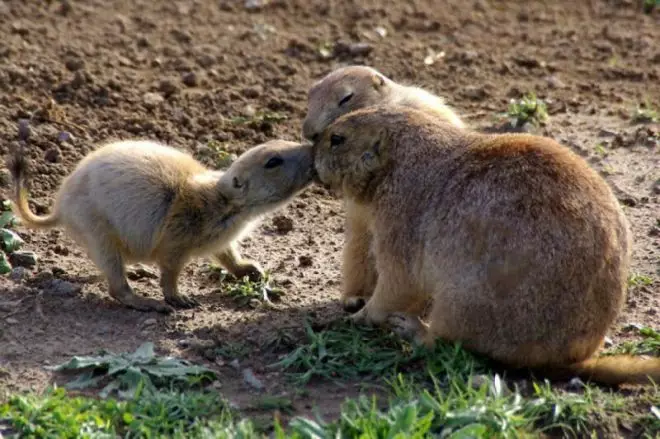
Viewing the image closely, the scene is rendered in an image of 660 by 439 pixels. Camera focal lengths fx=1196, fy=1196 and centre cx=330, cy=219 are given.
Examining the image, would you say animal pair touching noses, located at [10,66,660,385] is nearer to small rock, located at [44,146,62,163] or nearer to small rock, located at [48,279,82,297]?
small rock, located at [48,279,82,297]

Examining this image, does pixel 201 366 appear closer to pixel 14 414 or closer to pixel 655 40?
pixel 14 414

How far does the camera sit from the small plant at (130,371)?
5.79 metres

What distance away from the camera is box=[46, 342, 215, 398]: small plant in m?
5.79

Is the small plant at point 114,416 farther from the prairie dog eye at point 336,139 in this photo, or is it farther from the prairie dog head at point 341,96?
the prairie dog head at point 341,96

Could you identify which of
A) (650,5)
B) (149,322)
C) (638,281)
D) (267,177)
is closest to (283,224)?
(267,177)

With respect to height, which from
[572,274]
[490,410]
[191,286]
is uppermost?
[572,274]

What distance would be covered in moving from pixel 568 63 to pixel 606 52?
0.49m

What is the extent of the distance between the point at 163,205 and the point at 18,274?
3.18ft

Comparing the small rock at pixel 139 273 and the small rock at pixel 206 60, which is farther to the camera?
the small rock at pixel 206 60

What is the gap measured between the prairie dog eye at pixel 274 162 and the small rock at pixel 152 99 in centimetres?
231

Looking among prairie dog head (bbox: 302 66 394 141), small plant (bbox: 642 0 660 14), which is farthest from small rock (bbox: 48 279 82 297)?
small plant (bbox: 642 0 660 14)

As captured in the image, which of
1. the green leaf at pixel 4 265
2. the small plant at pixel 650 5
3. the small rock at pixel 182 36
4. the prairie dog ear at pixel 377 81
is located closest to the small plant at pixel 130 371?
the green leaf at pixel 4 265

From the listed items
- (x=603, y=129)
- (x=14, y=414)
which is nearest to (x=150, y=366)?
(x=14, y=414)

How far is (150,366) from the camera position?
233 inches
